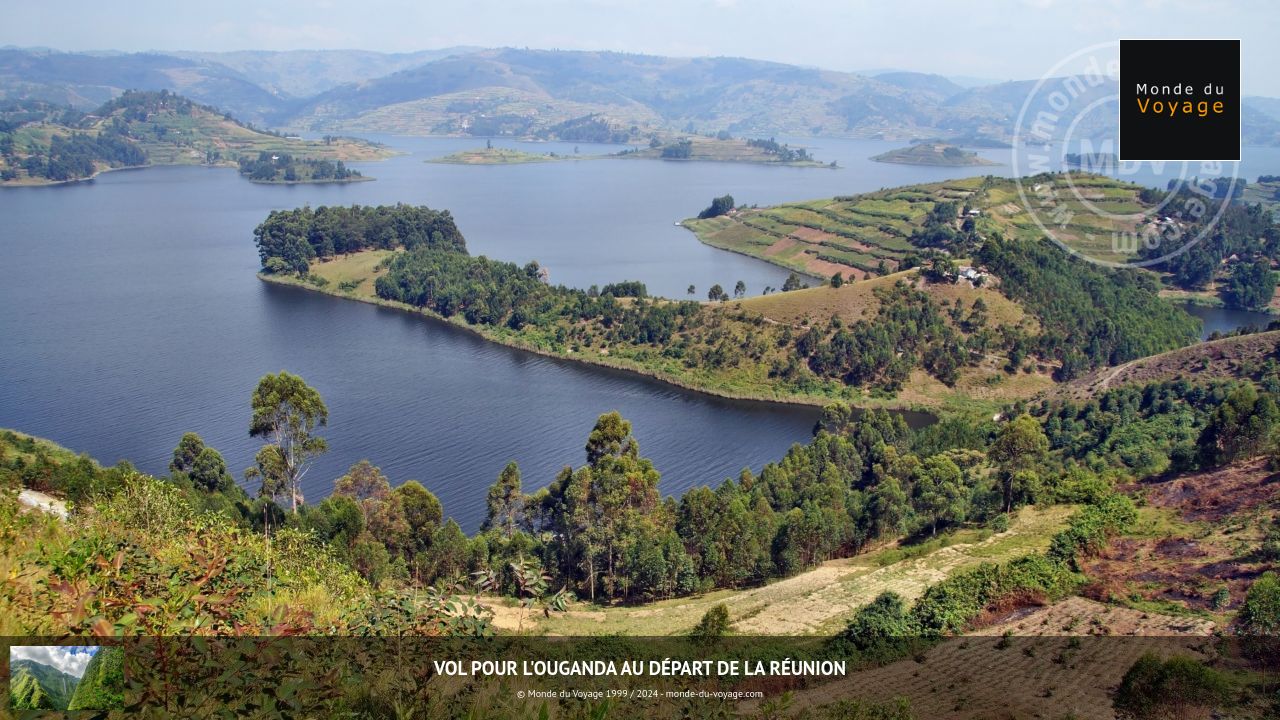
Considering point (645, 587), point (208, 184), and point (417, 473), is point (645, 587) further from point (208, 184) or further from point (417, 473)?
point (208, 184)

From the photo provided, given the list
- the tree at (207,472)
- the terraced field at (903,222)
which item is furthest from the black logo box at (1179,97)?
the terraced field at (903,222)

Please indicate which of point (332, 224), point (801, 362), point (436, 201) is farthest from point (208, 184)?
point (801, 362)

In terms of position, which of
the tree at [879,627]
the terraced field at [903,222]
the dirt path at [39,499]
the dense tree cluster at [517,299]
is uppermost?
the terraced field at [903,222]

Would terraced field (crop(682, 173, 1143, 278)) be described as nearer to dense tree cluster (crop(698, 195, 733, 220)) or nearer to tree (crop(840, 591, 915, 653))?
dense tree cluster (crop(698, 195, 733, 220))

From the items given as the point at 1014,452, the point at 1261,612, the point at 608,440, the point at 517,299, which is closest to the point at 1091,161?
the point at 517,299

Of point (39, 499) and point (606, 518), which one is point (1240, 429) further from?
point (39, 499)

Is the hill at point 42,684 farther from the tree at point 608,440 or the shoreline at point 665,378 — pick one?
the shoreline at point 665,378

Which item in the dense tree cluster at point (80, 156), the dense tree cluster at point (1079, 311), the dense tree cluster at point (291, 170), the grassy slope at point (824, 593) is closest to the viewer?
the grassy slope at point (824, 593)
